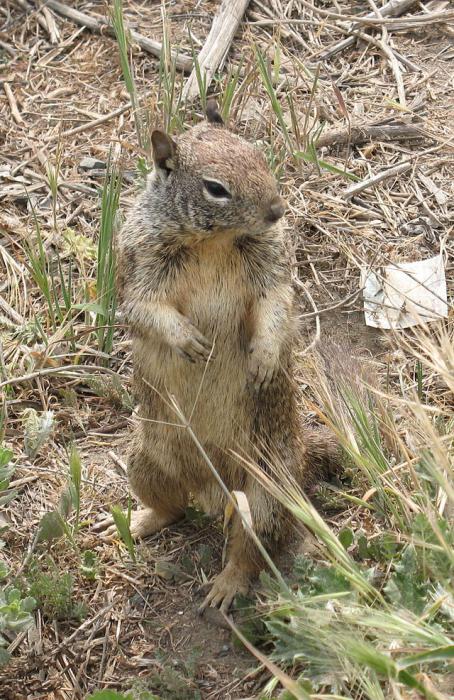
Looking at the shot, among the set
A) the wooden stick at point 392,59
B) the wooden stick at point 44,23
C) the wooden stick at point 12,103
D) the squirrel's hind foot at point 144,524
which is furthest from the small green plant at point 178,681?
the wooden stick at point 44,23

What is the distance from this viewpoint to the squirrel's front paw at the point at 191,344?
3857 millimetres

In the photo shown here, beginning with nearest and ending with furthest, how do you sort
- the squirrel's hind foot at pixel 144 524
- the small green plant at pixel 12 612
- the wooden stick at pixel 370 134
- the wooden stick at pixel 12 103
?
the small green plant at pixel 12 612, the squirrel's hind foot at pixel 144 524, the wooden stick at pixel 370 134, the wooden stick at pixel 12 103

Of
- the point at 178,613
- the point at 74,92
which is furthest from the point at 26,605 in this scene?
the point at 74,92

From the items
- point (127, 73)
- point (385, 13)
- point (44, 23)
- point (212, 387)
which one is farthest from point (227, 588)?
point (44, 23)

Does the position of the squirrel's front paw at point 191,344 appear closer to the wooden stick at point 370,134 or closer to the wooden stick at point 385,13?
the wooden stick at point 370,134

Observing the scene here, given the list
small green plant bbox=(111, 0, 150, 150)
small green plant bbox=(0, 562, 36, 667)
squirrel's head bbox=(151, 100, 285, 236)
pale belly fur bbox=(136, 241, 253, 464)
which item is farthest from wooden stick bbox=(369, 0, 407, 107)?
small green plant bbox=(0, 562, 36, 667)

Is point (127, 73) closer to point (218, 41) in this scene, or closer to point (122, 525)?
point (218, 41)

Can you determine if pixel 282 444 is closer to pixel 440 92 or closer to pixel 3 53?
pixel 440 92

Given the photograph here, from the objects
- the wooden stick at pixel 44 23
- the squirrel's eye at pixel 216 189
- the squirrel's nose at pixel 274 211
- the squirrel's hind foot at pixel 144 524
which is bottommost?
the squirrel's hind foot at pixel 144 524

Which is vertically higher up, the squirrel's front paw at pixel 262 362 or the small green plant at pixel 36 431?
the squirrel's front paw at pixel 262 362

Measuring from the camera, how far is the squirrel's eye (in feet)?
12.2

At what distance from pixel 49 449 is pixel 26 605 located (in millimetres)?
1279

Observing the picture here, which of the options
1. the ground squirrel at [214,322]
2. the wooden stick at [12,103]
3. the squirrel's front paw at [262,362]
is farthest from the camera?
the wooden stick at [12,103]

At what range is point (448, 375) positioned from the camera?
2.80m
